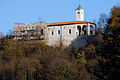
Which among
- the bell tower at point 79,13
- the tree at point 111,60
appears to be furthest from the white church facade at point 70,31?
the tree at point 111,60

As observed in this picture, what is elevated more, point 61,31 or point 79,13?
point 79,13

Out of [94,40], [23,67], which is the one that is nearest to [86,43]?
[94,40]

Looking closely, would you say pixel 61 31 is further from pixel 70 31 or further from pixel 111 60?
pixel 111 60

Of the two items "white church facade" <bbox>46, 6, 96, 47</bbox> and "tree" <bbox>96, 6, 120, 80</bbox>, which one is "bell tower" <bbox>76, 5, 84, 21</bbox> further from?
"tree" <bbox>96, 6, 120, 80</bbox>

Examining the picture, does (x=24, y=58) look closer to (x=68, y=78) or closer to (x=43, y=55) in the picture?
(x=43, y=55)

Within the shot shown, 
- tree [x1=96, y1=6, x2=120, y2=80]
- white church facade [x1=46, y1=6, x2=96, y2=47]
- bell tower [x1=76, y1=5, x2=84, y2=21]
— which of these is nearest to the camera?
tree [x1=96, y1=6, x2=120, y2=80]

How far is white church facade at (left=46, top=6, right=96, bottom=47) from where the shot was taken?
54031 mm

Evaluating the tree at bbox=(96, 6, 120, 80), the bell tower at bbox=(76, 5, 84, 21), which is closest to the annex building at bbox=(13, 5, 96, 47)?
the bell tower at bbox=(76, 5, 84, 21)

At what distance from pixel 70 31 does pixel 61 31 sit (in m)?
1.46

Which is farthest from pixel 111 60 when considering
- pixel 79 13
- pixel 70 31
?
pixel 79 13

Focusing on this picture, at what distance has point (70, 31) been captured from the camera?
2157 inches

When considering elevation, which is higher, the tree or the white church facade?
the white church facade

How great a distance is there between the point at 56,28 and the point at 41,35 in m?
2.98

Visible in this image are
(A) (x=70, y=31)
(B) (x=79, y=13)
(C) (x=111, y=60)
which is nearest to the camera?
(C) (x=111, y=60)
